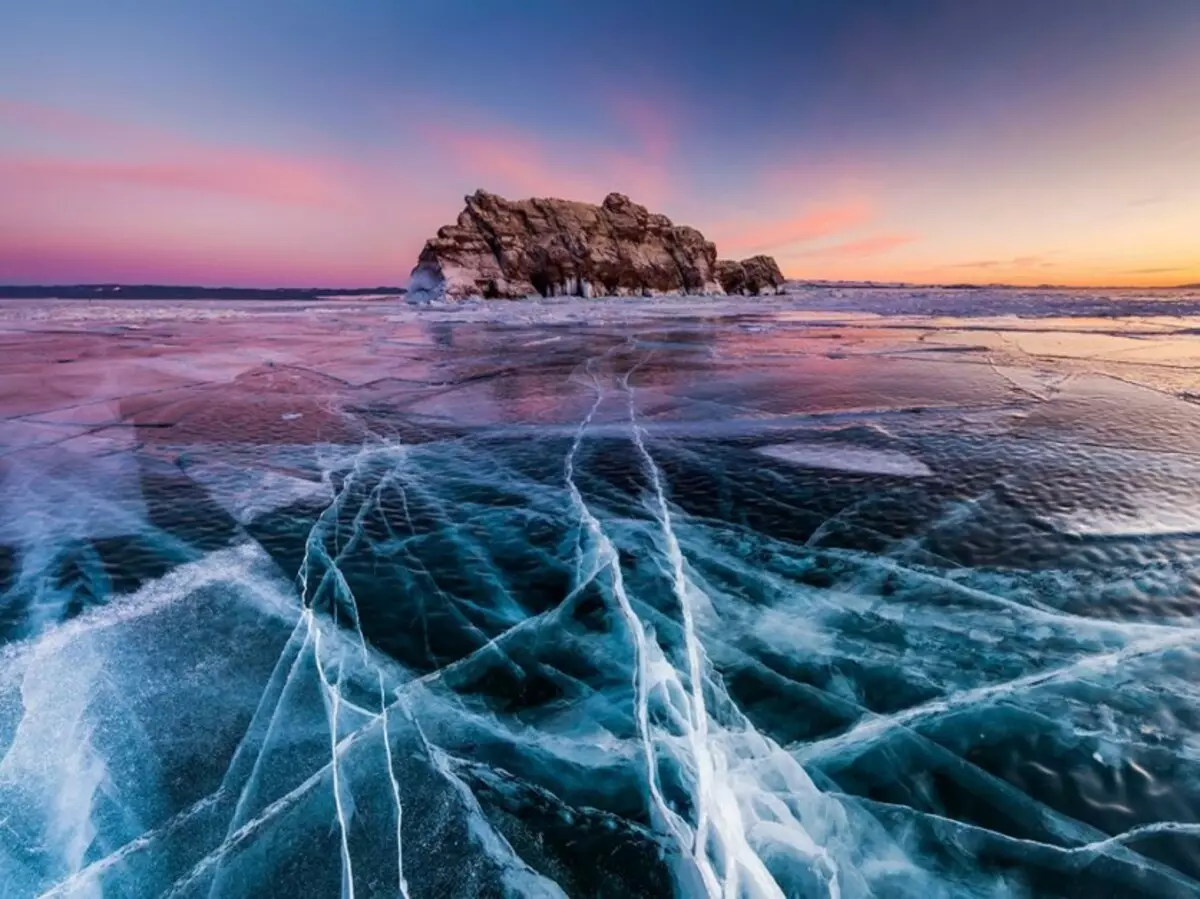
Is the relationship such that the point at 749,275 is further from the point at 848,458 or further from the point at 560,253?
the point at 848,458

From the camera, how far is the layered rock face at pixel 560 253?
53.7 metres

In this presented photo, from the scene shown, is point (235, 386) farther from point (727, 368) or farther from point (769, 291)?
point (769, 291)

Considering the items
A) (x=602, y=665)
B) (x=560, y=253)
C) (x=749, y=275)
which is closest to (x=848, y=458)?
(x=602, y=665)

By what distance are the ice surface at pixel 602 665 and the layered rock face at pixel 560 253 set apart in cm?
5029

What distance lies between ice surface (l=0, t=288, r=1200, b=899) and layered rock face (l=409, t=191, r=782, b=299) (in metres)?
50.3

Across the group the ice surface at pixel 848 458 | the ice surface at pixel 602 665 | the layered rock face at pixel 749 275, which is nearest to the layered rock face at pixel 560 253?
the layered rock face at pixel 749 275

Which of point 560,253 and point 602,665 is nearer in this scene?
point 602,665

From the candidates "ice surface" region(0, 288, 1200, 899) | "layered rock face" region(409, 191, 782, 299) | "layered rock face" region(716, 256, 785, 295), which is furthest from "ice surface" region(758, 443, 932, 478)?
"layered rock face" region(716, 256, 785, 295)

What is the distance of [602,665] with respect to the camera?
2.70m

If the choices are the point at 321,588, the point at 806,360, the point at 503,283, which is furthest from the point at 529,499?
the point at 503,283

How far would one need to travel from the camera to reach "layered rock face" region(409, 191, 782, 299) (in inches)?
2112

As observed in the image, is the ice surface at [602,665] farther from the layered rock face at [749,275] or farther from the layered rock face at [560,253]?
the layered rock face at [749,275]

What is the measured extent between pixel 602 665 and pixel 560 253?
2405 inches

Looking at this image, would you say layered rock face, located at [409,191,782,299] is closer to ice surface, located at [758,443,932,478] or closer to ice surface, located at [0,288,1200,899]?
ice surface, located at [758,443,932,478]
